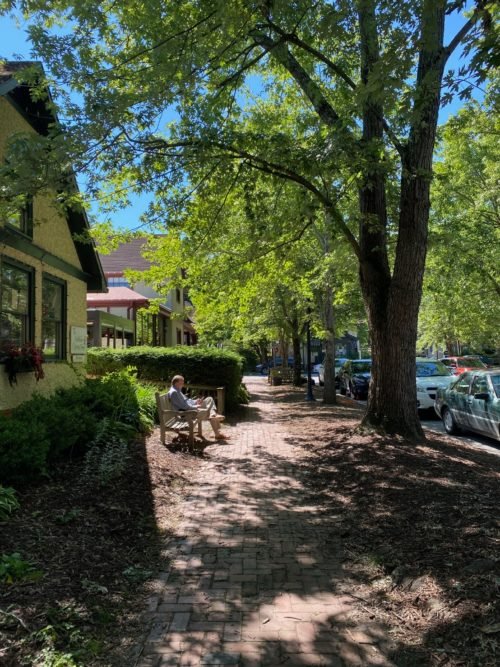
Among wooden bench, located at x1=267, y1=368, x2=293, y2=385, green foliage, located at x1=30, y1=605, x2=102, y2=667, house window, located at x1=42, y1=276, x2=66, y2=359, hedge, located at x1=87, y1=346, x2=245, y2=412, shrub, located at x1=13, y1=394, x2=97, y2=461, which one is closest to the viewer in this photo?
green foliage, located at x1=30, y1=605, x2=102, y2=667

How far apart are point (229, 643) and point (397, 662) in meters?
0.95

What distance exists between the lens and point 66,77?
20.4 feet

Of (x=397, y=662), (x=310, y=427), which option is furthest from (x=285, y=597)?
(x=310, y=427)

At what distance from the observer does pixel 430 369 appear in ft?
56.0

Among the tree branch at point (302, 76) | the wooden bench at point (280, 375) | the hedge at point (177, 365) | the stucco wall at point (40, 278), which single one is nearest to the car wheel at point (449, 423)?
the hedge at point (177, 365)

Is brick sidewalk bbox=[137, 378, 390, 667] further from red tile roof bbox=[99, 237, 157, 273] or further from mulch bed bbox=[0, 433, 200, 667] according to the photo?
red tile roof bbox=[99, 237, 157, 273]

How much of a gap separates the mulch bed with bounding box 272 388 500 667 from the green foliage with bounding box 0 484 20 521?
293 cm

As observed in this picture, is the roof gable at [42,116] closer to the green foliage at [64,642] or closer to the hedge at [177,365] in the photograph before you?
the hedge at [177,365]

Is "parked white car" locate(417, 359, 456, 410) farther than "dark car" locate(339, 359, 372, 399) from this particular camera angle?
No

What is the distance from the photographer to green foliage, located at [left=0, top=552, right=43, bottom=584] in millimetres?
3543

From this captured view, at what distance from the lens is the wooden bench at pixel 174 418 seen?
336 inches

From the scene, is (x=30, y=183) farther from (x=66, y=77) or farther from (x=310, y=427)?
(x=310, y=427)

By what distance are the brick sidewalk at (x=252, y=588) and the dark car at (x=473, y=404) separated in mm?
5017

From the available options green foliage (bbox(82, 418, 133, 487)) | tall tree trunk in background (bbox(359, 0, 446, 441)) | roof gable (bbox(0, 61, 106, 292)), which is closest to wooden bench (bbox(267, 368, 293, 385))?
roof gable (bbox(0, 61, 106, 292))
